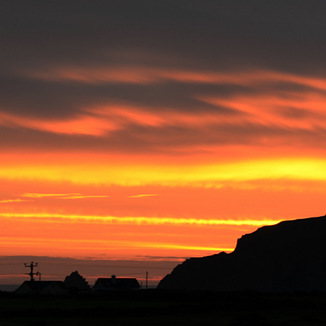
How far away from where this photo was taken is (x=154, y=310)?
310 ft

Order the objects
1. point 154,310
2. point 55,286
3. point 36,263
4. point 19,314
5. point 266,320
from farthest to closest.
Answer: point 55,286, point 36,263, point 154,310, point 19,314, point 266,320

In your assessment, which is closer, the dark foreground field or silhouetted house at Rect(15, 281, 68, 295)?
the dark foreground field

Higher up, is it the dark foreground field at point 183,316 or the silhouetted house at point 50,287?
the silhouetted house at point 50,287

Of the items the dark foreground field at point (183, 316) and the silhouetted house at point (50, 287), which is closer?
the dark foreground field at point (183, 316)

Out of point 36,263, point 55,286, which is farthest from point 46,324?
point 55,286

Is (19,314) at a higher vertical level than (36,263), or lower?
lower

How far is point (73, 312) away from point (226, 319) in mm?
19686

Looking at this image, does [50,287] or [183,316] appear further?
[50,287]

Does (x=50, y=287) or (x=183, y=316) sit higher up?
(x=50, y=287)

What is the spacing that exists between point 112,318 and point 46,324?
1030cm

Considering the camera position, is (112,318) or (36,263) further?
(36,263)

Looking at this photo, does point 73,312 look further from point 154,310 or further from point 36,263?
point 36,263

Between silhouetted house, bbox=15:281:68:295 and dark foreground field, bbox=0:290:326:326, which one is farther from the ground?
silhouetted house, bbox=15:281:68:295

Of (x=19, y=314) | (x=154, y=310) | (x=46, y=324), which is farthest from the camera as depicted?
(x=154, y=310)
